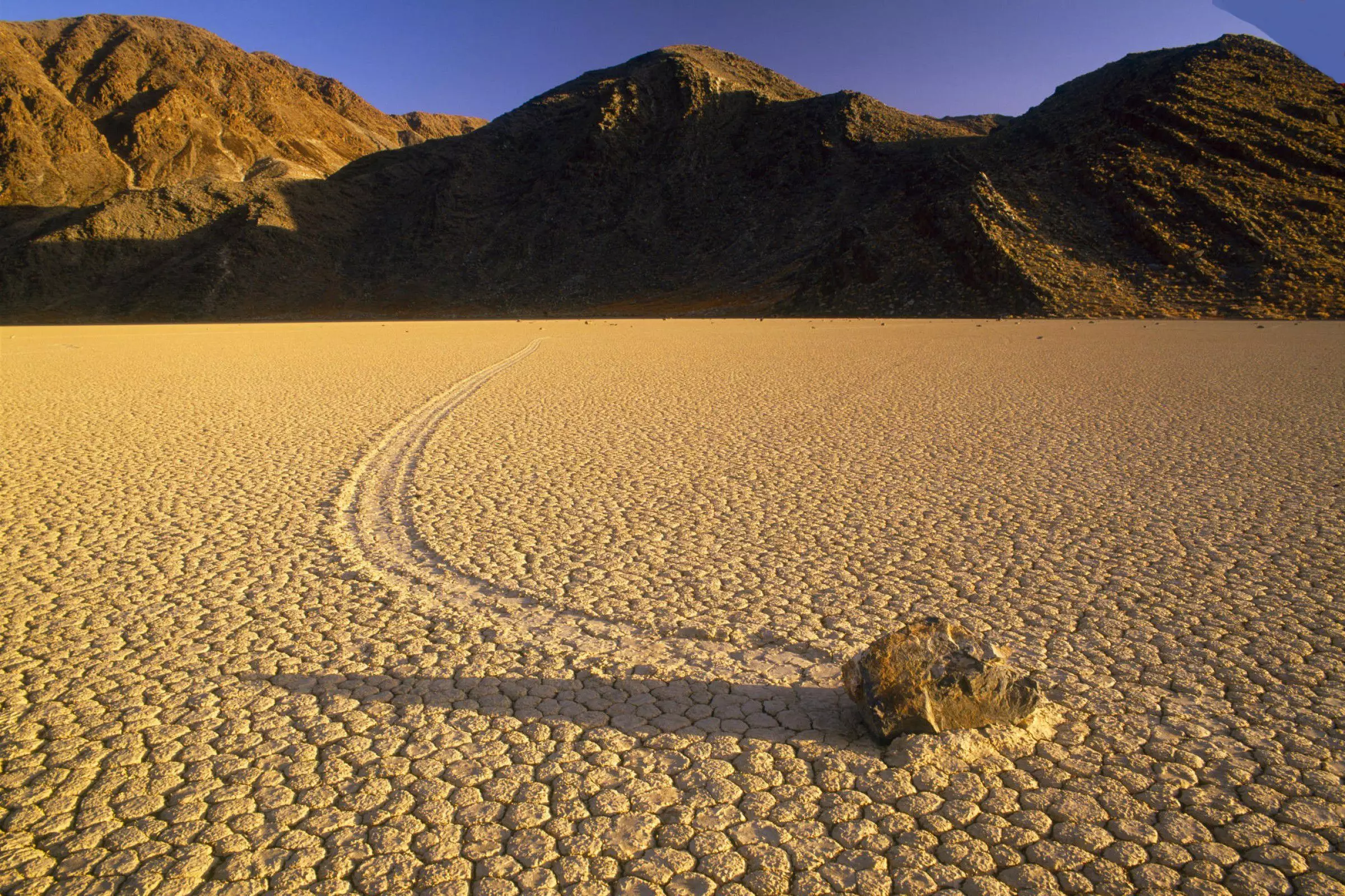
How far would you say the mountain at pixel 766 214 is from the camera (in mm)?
36438

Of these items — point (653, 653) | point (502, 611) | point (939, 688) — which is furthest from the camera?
point (502, 611)

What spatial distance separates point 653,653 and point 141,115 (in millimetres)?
91265

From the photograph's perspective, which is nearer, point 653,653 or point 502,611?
→ point 653,653

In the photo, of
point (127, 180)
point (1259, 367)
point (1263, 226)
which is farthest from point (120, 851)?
point (127, 180)

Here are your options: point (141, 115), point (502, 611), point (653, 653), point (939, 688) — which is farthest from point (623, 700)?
point (141, 115)

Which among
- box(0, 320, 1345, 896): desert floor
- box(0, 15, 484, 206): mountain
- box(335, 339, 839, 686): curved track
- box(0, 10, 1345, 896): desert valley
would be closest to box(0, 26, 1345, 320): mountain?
box(0, 15, 484, 206): mountain

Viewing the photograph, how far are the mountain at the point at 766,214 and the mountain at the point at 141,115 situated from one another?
10409 mm

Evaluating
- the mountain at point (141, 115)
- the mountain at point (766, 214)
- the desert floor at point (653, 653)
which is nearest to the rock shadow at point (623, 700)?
the desert floor at point (653, 653)

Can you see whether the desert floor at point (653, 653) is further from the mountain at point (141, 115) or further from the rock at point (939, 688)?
the mountain at point (141, 115)

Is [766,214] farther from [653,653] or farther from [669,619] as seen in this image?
[653,653]

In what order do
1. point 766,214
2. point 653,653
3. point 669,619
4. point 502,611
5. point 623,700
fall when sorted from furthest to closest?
point 766,214, point 502,611, point 669,619, point 653,653, point 623,700

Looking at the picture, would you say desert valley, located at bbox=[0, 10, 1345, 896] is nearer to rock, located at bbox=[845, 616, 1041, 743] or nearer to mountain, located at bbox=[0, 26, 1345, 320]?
rock, located at bbox=[845, 616, 1041, 743]

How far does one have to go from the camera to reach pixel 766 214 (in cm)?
5200

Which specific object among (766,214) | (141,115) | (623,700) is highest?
(141,115)
